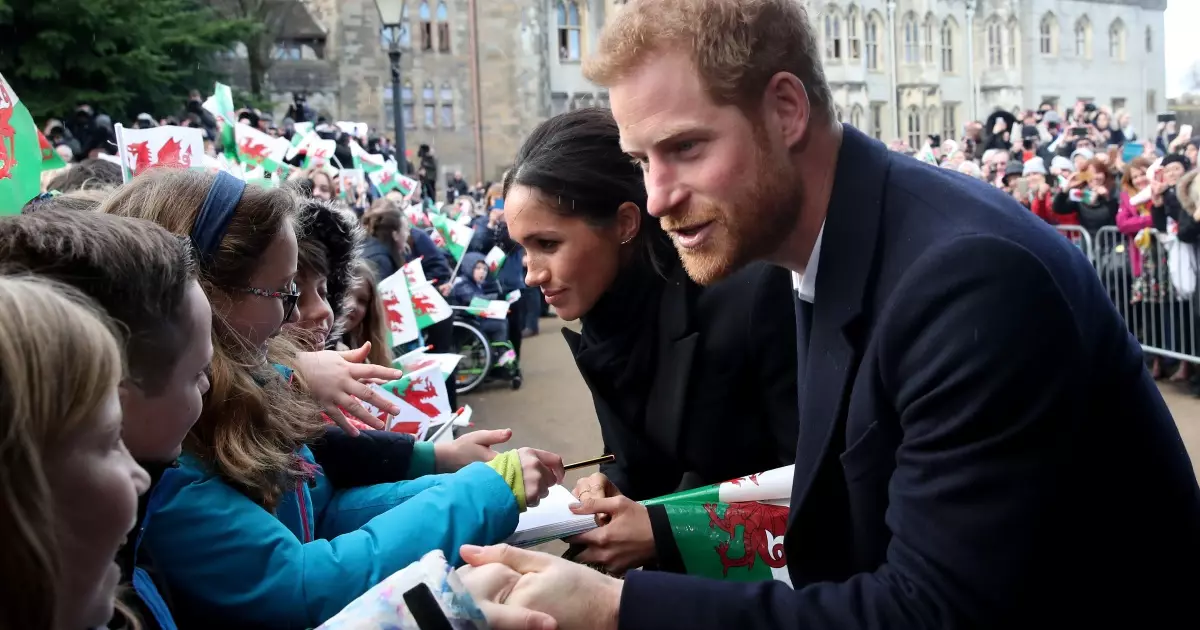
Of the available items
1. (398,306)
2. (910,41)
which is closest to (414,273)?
(398,306)

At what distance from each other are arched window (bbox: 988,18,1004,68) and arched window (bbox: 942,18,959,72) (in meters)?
1.66

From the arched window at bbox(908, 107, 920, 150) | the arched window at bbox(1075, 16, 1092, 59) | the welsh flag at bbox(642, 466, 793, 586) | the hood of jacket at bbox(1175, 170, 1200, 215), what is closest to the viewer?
the welsh flag at bbox(642, 466, 793, 586)

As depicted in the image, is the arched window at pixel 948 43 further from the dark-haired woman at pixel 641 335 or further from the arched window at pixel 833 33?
the dark-haired woman at pixel 641 335

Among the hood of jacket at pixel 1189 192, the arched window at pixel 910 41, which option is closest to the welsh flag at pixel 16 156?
the hood of jacket at pixel 1189 192

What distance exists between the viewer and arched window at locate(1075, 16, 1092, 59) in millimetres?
48062

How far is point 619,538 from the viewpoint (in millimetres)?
2125

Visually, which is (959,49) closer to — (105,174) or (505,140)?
(505,140)

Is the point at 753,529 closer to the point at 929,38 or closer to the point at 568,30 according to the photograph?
the point at 568,30

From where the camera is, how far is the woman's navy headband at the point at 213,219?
1.94 m

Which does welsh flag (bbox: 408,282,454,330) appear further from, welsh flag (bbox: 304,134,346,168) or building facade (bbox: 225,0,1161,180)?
building facade (bbox: 225,0,1161,180)

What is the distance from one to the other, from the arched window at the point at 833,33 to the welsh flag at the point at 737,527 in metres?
45.2

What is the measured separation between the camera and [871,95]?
4569 centimetres

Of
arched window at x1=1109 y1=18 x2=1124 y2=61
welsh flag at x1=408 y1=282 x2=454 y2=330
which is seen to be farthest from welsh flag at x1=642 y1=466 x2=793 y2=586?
arched window at x1=1109 y1=18 x2=1124 y2=61

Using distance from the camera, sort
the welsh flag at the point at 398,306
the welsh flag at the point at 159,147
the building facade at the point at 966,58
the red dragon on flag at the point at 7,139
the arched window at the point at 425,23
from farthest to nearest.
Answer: the building facade at the point at 966,58, the arched window at the point at 425,23, the welsh flag at the point at 398,306, the welsh flag at the point at 159,147, the red dragon on flag at the point at 7,139
